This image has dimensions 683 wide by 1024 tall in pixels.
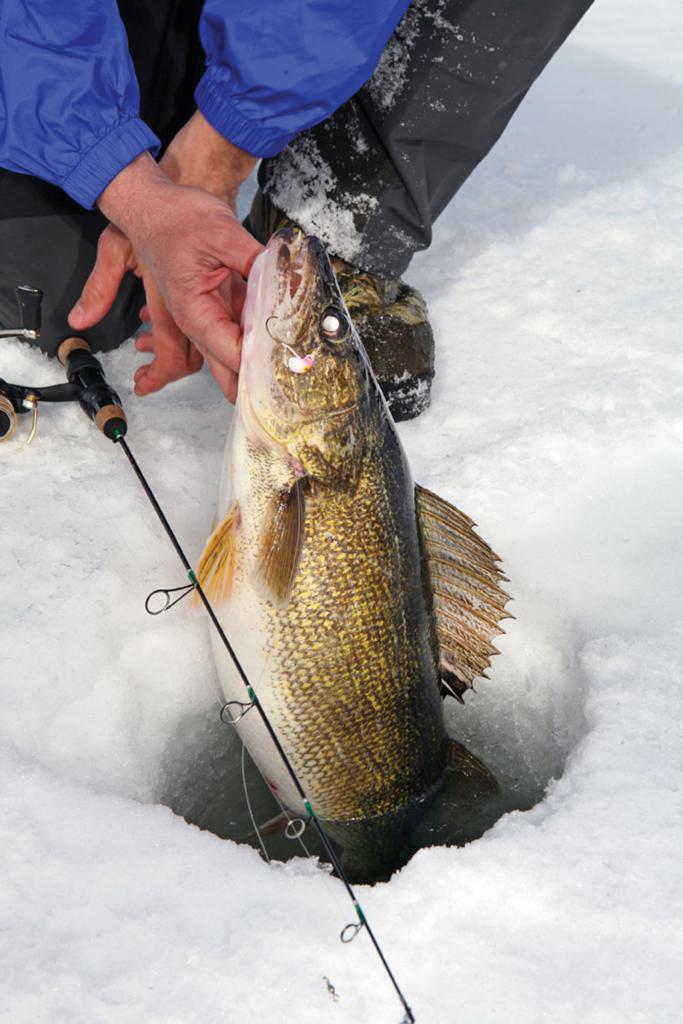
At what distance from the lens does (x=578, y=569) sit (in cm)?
253

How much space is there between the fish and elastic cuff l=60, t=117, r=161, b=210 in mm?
470

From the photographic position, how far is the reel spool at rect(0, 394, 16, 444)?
2.49 metres

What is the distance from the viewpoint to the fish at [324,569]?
2.00 metres

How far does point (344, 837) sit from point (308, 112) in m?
1.74

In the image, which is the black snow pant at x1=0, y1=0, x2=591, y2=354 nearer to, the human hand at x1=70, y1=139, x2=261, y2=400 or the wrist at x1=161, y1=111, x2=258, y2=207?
the wrist at x1=161, y1=111, x2=258, y2=207

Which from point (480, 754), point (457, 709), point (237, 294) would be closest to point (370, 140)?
point (237, 294)

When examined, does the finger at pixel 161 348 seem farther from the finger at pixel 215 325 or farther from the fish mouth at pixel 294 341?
the fish mouth at pixel 294 341

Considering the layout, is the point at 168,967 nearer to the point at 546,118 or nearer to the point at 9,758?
the point at 9,758

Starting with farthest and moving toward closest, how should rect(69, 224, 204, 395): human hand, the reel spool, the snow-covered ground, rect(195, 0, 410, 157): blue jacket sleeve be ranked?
the reel spool, rect(69, 224, 204, 395): human hand, rect(195, 0, 410, 157): blue jacket sleeve, the snow-covered ground

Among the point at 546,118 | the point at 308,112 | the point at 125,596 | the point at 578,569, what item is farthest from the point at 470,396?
the point at 546,118

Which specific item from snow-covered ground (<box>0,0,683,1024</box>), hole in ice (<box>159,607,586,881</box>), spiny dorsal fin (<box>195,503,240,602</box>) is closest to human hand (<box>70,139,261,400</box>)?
spiny dorsal fin (<box>195,503,240,602</box>)

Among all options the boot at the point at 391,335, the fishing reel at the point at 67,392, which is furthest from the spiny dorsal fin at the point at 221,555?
the boot at the point at 391,335

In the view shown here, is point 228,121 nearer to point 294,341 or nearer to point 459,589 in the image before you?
point 294,341

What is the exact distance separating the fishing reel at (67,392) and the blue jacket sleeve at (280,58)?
2.12 feet
